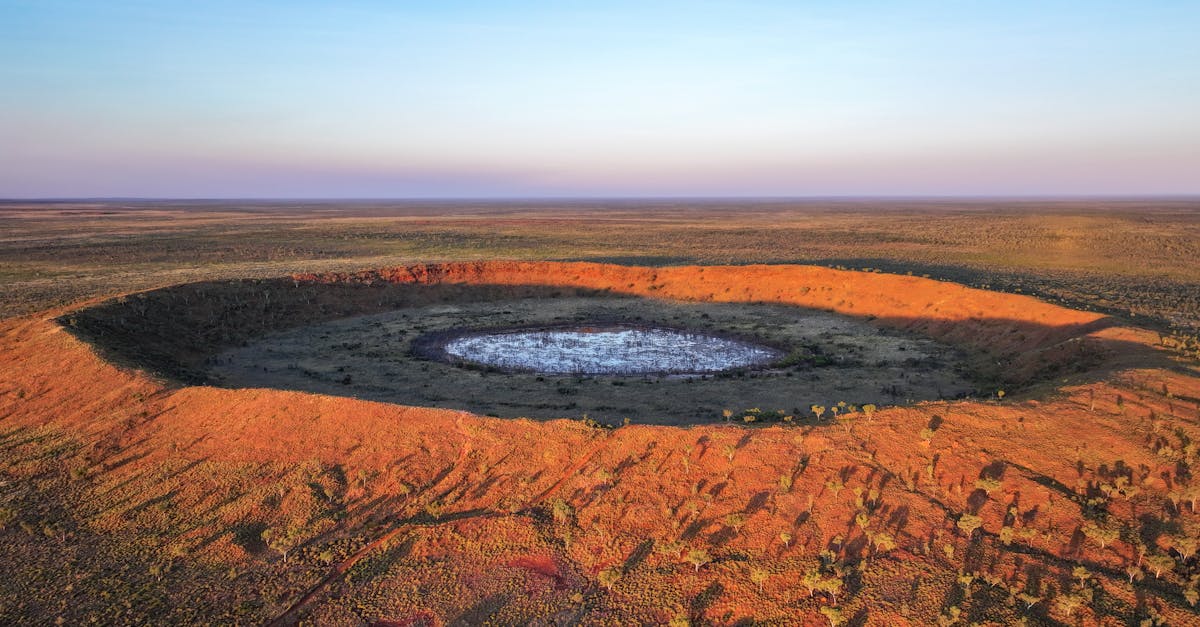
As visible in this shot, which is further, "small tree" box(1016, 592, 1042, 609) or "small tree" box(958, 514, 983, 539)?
"small tree" box(958, 514, 983, 539)

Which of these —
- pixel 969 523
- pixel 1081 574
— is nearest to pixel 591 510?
pixel 969 523

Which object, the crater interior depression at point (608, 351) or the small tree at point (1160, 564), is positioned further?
the crater interior depression at point (608, 351)

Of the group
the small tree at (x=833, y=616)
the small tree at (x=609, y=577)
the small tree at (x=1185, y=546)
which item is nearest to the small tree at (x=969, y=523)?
the small tree at (x=1185, y=546)

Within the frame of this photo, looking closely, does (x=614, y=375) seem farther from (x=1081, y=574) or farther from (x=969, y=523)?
(x=1081, y=574)

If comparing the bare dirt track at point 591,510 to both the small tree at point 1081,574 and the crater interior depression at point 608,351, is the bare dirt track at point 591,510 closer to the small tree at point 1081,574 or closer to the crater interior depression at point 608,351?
the small tree at point 1081,574

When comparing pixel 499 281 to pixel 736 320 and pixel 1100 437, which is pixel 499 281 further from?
pixel 1100 437

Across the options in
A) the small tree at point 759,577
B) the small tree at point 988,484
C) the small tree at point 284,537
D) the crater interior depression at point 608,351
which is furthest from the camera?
the crater interior depression at point 608,351

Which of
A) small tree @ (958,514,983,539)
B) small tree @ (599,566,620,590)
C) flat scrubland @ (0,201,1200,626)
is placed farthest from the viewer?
small tree @ (958,514,983,539)

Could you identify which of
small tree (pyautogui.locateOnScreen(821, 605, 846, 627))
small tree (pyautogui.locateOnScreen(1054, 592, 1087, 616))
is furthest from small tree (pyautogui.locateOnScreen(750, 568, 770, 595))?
small tree (pyautogui.locateOnScreen(1054, 592, 1087, 616))

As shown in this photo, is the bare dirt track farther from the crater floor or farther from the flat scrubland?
the crater floor
